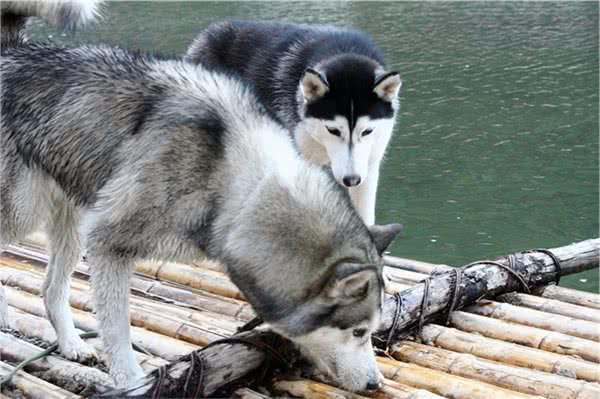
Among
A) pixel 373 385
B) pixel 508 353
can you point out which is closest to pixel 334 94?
pixel 508 353

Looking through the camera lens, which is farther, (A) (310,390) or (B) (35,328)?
(B) (35,328)

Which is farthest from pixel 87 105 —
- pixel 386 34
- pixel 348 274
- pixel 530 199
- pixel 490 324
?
pixel 386 34

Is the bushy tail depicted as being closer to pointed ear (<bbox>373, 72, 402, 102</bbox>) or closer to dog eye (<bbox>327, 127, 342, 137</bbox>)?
dog eye (<bbox>327, 127, 342, 137</bbox>)

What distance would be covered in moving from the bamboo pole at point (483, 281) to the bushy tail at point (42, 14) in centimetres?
228

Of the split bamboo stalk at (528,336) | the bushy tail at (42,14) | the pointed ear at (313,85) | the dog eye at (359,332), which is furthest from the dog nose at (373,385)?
the pointed ear at (313,85)

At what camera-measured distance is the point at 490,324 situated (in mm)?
5258

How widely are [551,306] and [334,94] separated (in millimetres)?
2011

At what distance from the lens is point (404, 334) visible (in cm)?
507

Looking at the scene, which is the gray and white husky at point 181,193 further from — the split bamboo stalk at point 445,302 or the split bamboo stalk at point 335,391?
the split bamboo stalk at point 445,302

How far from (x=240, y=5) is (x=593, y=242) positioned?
1912cm

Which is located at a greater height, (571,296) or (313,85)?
(313,85)

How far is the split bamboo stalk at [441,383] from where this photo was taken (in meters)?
4.26

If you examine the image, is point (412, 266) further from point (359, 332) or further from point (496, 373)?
point (359, 332)

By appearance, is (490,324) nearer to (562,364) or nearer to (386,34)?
(562,364)
